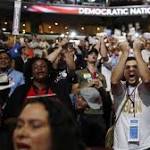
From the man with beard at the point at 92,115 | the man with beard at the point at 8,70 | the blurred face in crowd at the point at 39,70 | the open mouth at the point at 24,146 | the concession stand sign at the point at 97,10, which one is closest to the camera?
the open mouth at the point at 24,146

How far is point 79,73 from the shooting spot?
8086mm

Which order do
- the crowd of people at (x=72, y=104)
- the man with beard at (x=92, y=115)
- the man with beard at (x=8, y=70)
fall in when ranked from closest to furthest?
the crowd of people at (x=72, y=104) < the man with beard at (x=92, y=115) < the man with beard at (x=8, y=70)

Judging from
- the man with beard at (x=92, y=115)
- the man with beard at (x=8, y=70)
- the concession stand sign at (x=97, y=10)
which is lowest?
the man with beard at (x=92, y=115)

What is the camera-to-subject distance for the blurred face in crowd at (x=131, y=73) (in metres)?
5.25

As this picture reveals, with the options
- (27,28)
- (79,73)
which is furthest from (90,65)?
(27,28)

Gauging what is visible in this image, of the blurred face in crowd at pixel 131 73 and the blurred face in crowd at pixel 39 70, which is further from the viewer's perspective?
the blurred face in crowd at pixel 39 70

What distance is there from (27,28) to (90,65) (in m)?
27.0

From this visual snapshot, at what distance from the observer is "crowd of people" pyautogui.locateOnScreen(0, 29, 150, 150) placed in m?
2.41

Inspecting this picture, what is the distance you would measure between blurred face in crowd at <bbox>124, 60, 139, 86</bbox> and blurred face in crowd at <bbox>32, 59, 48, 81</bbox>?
3.11ft

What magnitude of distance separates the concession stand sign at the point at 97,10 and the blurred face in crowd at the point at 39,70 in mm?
25071

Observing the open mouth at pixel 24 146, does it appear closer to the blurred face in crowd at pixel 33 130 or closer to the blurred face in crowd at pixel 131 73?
the blurred face in crowd at pixel 33 130

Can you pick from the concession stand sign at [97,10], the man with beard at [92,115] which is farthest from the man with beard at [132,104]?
the concession stand sign at [97,10]

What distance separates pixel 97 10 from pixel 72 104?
83.4 ft

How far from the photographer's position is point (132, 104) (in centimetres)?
519
